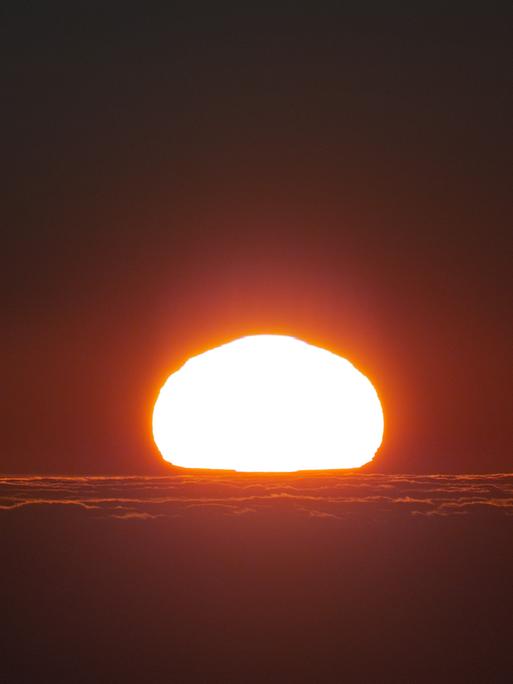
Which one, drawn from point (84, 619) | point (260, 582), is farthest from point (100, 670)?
point (260, 582)

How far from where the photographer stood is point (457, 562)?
0.64 m

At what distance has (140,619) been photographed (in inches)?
23.6

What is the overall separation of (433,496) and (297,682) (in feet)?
0.66

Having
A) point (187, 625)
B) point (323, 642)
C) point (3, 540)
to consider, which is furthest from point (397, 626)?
point (3, 540)

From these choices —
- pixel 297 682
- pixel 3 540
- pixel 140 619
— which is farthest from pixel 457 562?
pixel 3 540

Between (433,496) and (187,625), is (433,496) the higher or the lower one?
the higher one

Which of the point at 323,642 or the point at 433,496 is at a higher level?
the point at 433,496

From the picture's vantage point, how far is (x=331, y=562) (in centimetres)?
61

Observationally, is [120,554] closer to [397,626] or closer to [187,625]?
[187,625]

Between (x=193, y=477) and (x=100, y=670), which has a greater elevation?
(x=193, y=477)

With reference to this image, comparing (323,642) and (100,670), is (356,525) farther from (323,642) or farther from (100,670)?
(100,670)

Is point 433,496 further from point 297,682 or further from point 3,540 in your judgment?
point 3,540

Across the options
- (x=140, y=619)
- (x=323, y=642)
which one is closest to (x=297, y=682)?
(x=323, y=642)

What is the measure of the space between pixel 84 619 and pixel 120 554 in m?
0.06
